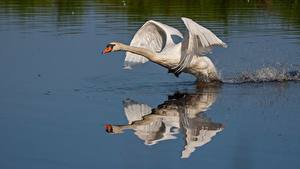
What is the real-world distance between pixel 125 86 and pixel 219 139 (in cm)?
399

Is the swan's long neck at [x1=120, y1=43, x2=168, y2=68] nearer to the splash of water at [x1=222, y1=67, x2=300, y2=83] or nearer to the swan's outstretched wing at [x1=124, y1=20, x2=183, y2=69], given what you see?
the swan's outstretched wing at [x1=124, y1=20, x2=183, y2=69]

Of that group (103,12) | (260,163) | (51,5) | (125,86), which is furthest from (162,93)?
(51,5)

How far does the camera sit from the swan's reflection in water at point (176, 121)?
10.9 meters

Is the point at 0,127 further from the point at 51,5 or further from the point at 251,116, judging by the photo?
the point at 51,5

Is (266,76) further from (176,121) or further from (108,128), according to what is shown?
(108,128)

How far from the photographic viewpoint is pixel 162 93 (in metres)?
13.8

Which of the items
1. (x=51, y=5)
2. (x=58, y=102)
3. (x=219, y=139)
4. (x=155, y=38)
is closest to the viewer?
(x=219, y=139)

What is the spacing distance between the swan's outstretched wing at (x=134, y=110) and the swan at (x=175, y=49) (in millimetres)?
1285

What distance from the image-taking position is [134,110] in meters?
12.6

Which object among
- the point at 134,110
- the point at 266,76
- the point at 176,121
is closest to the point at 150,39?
the point at 266,76

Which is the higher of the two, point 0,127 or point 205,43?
point 205,43

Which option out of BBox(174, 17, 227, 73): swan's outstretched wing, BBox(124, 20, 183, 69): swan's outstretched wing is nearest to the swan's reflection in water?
BBox(174, 17, 227, 73): swan's outstretched wing

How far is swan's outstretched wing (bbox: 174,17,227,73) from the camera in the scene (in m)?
13.5

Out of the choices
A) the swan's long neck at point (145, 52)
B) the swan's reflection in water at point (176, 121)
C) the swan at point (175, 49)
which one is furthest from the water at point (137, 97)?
the swan's long neck at point (145, 52)
